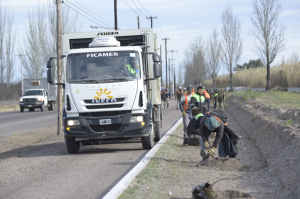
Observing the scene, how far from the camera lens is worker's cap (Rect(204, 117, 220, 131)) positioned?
735cm

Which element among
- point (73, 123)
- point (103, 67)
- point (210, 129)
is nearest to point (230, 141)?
point (210, 129)

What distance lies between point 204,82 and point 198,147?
7229 centimetres

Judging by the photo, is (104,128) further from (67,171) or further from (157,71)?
(157,71)

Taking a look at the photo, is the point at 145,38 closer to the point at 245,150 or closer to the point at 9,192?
the point at 245,150

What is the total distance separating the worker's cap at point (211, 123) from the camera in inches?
289

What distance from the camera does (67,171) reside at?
7852 millimetres

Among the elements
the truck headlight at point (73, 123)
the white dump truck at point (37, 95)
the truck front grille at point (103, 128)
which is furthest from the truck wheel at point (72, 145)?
the white dump truck at point (37, 95)

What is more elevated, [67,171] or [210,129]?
[210,129]

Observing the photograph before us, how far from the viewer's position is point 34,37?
5781 cm

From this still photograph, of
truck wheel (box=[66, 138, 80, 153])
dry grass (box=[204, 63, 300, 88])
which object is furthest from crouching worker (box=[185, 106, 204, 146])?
dry grass (box=[204, 63, 300, 88])

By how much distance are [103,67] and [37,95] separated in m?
27.1

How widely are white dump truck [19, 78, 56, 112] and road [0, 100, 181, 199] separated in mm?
24208

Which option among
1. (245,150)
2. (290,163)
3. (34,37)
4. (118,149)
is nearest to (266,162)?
(290,163)

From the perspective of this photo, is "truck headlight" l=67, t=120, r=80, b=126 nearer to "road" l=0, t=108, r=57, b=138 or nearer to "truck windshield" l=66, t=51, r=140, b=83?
"truck windshield" l=66, t=51, r=140, b=83
